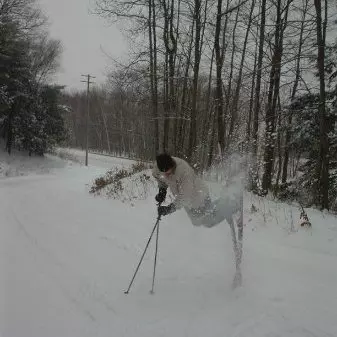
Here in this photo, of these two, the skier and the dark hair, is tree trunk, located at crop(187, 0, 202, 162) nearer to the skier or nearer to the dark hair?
the skier

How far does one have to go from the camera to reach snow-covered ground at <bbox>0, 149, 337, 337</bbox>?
4047 millimetres

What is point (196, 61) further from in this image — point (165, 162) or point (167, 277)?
point (167, 277)

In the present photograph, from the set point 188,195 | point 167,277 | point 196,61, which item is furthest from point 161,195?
point 196,61

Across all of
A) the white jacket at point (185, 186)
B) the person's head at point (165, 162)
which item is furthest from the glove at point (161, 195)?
the person's head at point (165, 162)

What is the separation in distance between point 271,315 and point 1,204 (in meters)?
8.81

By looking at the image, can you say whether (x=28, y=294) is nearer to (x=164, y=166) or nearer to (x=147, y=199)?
(x=164, y=166)

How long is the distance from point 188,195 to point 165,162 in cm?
59

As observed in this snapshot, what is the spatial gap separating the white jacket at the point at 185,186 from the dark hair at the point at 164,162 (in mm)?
180

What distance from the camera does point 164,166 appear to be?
5.14 metres

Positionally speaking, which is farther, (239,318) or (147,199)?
(147,199)

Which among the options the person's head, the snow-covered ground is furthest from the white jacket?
the snow-covered ground

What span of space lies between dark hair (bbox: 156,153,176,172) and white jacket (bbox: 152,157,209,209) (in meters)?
0.18

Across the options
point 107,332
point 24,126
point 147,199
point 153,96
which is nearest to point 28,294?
point 107,332

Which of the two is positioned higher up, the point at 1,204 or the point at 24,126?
the point at 24,126
